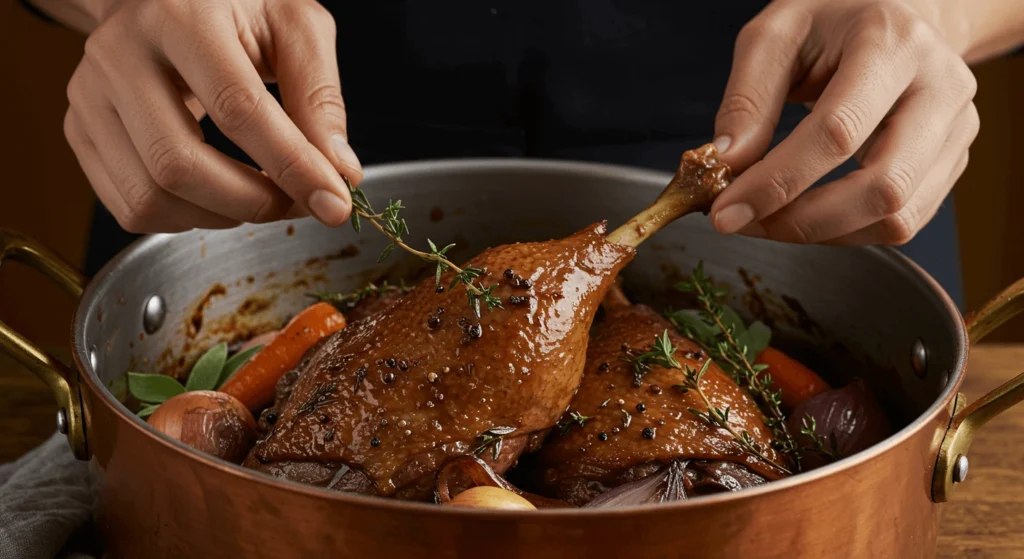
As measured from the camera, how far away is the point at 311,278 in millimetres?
1944

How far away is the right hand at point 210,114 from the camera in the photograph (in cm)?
129

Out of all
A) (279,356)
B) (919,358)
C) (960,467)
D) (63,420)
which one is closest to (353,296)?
(279,356)

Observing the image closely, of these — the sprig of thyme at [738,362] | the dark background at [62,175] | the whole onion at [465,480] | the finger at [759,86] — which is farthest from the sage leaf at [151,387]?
the dark background at [62,175]

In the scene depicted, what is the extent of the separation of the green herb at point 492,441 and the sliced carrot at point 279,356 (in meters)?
0.57

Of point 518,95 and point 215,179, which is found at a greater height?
point 215,179

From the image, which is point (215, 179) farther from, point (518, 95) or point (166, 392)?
point (518, 95)

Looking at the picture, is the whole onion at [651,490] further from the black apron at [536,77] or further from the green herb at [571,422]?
the black apron at [536,77]

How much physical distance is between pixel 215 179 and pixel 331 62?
0.84ft

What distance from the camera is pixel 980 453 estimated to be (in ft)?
5.89

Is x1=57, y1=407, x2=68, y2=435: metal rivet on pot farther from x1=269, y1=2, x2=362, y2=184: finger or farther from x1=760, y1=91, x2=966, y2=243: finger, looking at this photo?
x1=760, y1=91, x2=966, y2=243: finger

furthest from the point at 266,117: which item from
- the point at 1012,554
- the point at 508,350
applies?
the point at 1012,554

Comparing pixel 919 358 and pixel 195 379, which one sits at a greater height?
pixel 919 358

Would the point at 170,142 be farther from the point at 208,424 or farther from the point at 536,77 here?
the point at 536,77

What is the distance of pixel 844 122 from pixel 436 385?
65 cm
